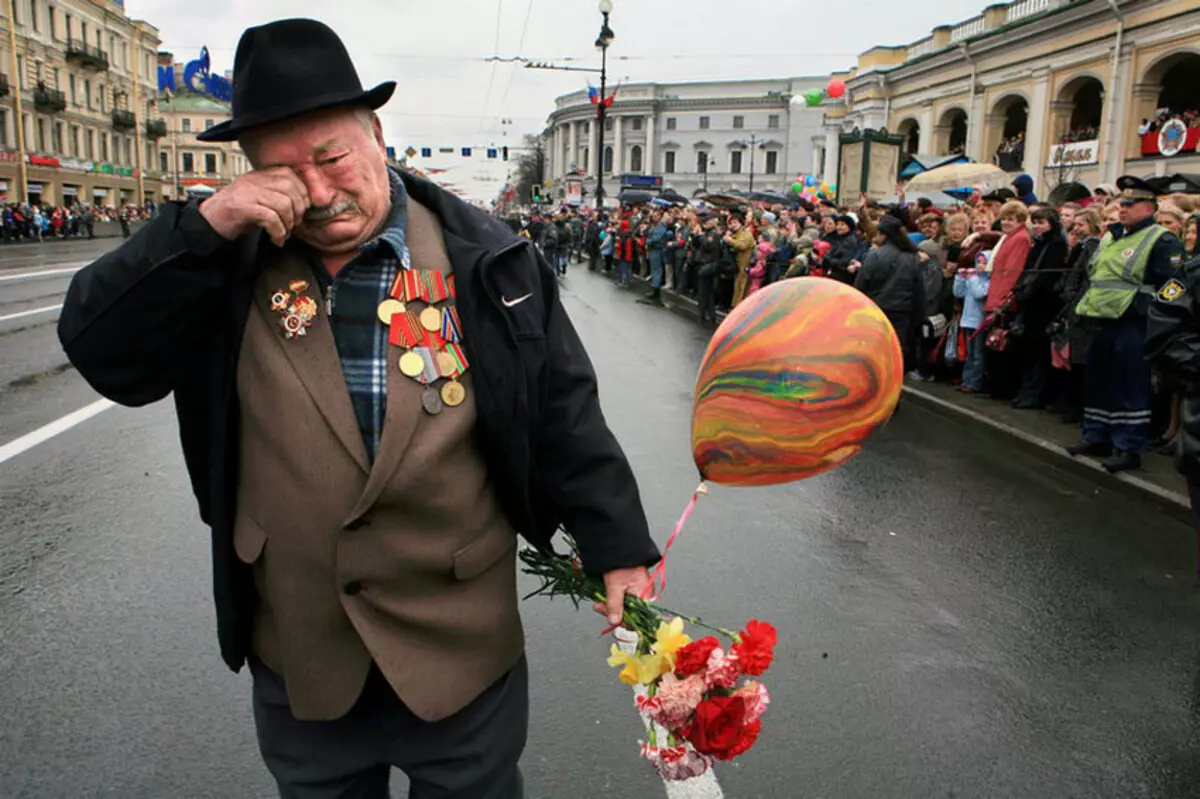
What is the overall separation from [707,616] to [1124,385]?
4.23m

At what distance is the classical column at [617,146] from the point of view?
124375mm

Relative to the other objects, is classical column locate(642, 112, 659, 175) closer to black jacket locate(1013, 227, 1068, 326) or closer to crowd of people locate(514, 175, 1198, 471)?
crowd of people locate(514, 175, 1198, 471)

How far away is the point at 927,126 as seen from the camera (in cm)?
4181

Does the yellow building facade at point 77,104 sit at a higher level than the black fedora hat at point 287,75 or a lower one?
higher

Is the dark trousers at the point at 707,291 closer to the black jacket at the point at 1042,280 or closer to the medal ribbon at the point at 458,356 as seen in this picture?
the black jacket at the point at 1042,280

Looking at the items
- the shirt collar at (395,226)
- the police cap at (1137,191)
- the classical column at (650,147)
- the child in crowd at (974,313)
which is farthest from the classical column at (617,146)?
the shirt collar at (395,226)

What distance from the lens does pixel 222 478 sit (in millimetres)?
1777

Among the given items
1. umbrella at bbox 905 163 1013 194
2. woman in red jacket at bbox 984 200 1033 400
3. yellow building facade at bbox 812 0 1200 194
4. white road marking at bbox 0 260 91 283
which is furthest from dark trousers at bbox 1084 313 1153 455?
yellow building facade at bbox 812 0 1200 194

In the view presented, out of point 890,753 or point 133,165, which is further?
point 133,165

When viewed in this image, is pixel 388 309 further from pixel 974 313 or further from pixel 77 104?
pixel 77 104

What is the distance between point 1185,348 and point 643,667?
3497 millimetres

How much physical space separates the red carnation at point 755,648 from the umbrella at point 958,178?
16755mm

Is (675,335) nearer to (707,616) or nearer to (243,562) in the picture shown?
(707,616)

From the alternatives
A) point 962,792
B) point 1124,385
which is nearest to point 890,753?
point 962,792
